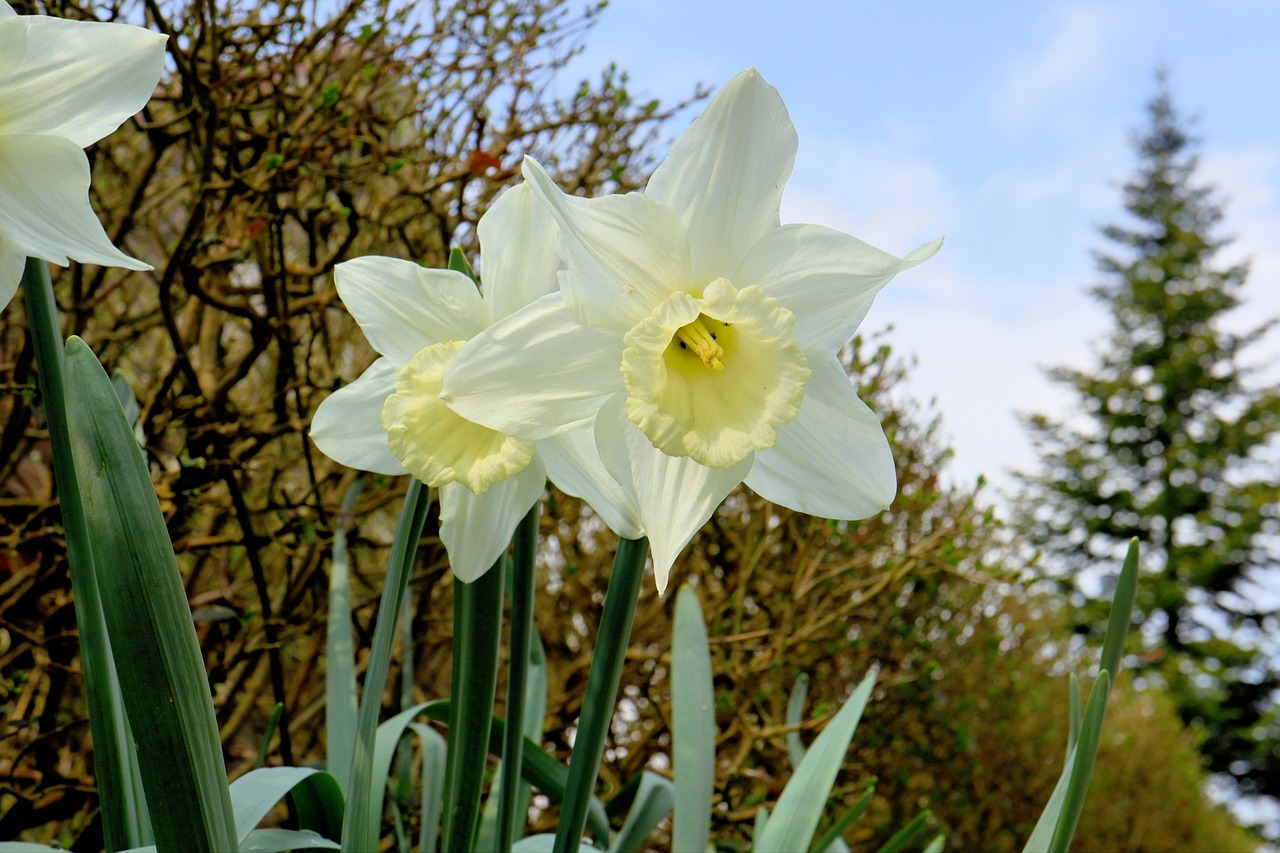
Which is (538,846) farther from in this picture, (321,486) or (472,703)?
(321,486)

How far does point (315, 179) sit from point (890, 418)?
5.74 ft

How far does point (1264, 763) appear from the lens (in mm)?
14430

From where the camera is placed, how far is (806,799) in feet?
3.59

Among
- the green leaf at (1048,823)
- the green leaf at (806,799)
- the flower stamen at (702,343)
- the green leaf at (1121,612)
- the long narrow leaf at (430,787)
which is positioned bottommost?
the long narrow leaf at (430,787)

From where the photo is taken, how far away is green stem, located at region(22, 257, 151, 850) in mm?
720

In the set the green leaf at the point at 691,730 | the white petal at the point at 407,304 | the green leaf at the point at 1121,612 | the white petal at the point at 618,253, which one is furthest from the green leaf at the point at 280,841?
the green leaf at the point at 1121,612

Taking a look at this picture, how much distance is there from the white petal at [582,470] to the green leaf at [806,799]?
0.50 meters

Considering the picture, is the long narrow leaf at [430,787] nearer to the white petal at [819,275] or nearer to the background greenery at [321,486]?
the background greenery at [321,486]

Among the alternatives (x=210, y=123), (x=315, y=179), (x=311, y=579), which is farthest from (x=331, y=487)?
(x=210, y=123)

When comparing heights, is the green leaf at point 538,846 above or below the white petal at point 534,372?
below

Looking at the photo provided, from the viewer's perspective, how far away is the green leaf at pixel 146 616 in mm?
587

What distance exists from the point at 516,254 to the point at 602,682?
1.09 ft

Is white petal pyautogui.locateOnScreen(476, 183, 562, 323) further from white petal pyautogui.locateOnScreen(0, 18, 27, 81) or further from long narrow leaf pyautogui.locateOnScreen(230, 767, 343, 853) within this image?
long narrow leaf pyautogui.locateOnScreen(230, 767, 343, 853)

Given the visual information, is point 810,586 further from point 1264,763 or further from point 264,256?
point 1264,763
